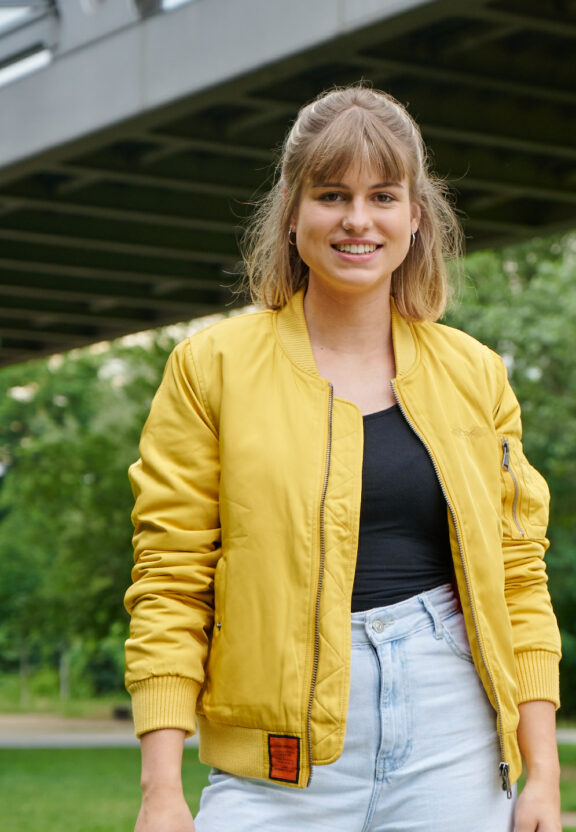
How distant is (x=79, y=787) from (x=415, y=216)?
16.5m

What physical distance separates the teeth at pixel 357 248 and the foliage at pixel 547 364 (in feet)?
69.0

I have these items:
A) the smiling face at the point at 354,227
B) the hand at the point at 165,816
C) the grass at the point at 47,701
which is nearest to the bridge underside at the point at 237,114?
the smiling face at the point at 354,227

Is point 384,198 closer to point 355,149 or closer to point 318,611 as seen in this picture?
point 355,149

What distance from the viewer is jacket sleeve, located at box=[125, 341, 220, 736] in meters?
2.64

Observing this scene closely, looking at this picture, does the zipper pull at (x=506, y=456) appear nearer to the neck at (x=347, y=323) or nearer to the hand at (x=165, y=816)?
the neck at (x=347, y=323)

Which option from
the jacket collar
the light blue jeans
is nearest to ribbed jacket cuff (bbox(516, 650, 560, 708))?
the light blue jeans

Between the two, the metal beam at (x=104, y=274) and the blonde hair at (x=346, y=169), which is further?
the metal beam at (x=104, y=274)

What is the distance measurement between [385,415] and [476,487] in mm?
220

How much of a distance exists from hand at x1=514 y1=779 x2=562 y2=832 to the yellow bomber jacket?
6 centimetres

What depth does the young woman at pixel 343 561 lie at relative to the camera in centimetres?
262

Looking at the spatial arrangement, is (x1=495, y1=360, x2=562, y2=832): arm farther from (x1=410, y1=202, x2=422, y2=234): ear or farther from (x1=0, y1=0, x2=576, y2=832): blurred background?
(x1=0, y1=0, x2=576, y2=832): blurred background

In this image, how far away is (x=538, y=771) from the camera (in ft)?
9.15

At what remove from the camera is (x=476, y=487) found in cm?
278

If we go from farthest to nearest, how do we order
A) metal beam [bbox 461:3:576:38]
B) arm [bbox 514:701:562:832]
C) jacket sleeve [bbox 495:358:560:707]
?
metal beam [bbox 461:3:576:38] → jacket sleeve [bbox 495:358:560:707] → arm [bbox 514:701:562:832]
